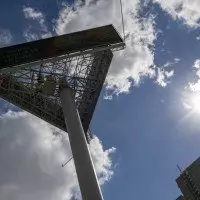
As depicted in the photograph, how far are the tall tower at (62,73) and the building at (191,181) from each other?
54.5 m

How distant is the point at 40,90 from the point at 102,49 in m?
7.33

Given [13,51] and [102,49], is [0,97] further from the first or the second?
[102,49]

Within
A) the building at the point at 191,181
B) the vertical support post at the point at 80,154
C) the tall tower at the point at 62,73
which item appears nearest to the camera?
the vertical support post at the point at 80,154

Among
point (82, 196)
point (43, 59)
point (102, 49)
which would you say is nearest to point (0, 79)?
point (43, 59)

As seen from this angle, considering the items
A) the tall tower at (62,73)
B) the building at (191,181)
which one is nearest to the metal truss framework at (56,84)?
the tall tower at (62,73)

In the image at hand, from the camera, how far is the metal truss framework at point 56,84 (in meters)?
31.0

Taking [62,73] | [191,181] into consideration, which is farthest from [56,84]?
[191,181]

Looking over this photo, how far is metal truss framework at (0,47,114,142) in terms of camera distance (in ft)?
102

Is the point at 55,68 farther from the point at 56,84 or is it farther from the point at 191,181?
the point at 191,181

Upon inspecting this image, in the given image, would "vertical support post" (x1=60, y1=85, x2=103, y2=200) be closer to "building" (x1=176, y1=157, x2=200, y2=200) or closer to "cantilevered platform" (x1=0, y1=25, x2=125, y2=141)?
"cantilevered platform" (x1=0, y1=25, x2=125, y2=141)

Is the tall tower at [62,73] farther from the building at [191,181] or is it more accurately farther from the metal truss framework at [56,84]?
the building at [191,181]

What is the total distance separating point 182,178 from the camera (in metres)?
86.5

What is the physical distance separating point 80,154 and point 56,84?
871 centimetres

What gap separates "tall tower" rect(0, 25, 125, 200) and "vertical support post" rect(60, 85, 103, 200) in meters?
0.09
